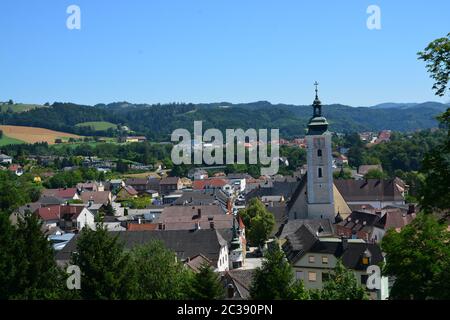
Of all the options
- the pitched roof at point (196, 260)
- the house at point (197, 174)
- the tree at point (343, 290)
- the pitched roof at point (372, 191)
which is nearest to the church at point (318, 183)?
the pitched roof at point (372, 191)

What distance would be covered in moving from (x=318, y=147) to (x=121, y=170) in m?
97.0

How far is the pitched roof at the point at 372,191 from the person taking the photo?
67.3 m

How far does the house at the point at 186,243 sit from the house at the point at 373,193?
28.7 metres

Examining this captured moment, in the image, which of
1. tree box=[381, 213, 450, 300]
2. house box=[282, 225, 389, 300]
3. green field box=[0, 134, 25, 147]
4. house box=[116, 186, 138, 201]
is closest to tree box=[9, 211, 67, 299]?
tree box=[381, 213, 450, 300]

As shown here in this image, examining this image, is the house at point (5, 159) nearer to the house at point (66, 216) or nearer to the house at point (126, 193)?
the house at point (126, 193)

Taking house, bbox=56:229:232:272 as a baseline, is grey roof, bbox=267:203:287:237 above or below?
below

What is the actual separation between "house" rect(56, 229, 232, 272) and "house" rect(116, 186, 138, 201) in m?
56.3

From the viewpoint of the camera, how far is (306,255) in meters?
32.8

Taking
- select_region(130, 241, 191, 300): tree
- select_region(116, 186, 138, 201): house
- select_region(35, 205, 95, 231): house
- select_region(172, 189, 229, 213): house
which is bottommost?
select_region(116, 186, 138, 201): house

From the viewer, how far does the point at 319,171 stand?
173 ft

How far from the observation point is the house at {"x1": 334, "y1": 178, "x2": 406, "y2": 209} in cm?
6681

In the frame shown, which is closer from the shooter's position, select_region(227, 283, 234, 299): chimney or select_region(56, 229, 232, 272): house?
select_region(227, 283, 234, 299): chimney

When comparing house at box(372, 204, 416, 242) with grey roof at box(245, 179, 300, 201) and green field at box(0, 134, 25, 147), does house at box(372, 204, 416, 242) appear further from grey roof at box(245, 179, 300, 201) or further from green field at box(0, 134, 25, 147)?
green field at box(0, 134, 25, 147)

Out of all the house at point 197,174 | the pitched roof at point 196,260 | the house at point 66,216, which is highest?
the pitched roof at point 196,260
